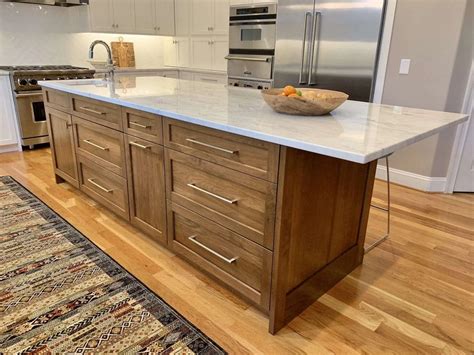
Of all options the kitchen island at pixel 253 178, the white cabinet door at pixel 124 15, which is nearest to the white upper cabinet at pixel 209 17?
the white cabinet door at pixel 124 15

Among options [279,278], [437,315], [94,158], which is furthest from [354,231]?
[94,158]

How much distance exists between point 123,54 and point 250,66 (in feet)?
6.96

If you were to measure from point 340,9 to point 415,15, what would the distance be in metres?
0.66

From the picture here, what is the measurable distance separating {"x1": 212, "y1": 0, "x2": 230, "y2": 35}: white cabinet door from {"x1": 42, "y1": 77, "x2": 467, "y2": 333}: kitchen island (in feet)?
8.73

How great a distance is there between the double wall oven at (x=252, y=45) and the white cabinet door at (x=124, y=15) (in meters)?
1.54

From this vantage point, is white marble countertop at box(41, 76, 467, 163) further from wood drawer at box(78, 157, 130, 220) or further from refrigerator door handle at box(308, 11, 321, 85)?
refrigerator door handle at box(308, 11, 321, 85)

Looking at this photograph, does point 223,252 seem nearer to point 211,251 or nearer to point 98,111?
point 211,251

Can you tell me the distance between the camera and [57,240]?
2.27 metres

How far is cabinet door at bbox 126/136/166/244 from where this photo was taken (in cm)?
196

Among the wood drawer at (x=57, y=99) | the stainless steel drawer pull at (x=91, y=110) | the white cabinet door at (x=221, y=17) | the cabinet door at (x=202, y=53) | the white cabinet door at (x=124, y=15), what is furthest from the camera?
the cabinet door at (x=202, y=53)

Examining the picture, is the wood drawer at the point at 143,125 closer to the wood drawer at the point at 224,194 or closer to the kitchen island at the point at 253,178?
the kitchen island at the point at 253,178

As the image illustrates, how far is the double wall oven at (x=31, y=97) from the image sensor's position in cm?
392

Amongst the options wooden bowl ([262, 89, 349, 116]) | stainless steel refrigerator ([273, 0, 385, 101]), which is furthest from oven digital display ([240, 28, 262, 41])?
wooden bowl ([262, 89, 349, 116])

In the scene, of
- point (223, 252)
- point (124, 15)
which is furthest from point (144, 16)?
point (223, 252)
